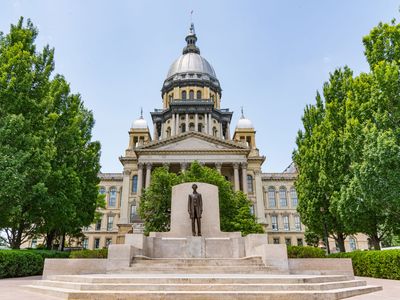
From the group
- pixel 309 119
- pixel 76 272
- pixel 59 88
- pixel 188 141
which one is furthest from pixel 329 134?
pixel 188 141

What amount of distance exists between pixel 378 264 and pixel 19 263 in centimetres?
1615

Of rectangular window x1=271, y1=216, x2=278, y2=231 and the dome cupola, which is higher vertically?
the dome cupola

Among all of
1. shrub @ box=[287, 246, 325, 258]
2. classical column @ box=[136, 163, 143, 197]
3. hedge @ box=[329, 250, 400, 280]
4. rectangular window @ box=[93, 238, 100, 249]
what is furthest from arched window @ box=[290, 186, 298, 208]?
hedge @ box=[329, 250, 400, 280]

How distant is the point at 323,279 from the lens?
793cm

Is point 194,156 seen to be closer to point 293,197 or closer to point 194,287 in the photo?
point 293,197

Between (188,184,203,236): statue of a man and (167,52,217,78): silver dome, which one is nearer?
(188,184,203,236): statue of a man

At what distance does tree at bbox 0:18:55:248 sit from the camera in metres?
13.4

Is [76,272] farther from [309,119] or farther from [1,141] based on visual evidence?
[309,119]

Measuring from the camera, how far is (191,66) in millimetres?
72188

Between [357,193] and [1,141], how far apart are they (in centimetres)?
1661

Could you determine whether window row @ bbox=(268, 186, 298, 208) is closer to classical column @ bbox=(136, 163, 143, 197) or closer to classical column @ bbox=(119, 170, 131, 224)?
classical column @ bbox=(136, 163, 143, 197)

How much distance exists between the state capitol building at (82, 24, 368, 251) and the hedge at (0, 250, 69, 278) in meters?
14.9

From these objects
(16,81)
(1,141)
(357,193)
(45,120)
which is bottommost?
(357,193)

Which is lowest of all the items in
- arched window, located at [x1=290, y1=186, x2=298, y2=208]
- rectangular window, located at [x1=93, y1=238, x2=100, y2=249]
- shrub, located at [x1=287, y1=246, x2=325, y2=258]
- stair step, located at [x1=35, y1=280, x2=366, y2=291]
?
stair step, located at [x1=35, y1=280, x2=366, y2=291]
